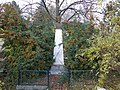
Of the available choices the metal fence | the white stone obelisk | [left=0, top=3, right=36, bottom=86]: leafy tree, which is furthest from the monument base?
[left=0, top=3, right=36, bottom=86]: leafy tree

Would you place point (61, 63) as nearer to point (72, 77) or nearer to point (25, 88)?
point (72, 77)

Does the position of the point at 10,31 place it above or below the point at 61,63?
above

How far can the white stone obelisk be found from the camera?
757cm

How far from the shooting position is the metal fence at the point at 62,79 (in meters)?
6.66

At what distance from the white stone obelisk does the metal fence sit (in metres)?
0.37

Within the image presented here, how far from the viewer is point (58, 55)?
7984 millimetres

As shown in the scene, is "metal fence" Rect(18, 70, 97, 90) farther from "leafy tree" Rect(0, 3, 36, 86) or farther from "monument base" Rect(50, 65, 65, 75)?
"leafy tree" Rect(0, 3, 36, 86)

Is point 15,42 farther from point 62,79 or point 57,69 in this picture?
point 62,79

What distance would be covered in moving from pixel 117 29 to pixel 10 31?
4470 mm

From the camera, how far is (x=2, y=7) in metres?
7.11

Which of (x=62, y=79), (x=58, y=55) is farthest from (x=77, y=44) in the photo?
(x=62, y=79)

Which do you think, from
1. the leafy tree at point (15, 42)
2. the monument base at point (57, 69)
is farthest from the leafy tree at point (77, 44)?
the leafy tree at point (15, 42)

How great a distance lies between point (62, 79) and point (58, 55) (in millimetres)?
1289

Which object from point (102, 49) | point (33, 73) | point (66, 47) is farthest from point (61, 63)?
point (102, 49)
